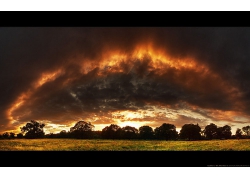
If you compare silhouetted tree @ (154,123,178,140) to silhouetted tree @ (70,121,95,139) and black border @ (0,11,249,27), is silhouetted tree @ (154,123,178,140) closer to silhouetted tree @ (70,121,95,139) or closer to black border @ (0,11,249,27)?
silhouetted tree @ (70,121,95,139)

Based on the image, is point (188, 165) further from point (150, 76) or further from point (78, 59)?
point (78, 59)

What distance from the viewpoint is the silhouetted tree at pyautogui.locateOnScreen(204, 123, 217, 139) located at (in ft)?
20.5

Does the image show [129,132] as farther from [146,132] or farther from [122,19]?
[122,19]

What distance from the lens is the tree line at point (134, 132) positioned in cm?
621

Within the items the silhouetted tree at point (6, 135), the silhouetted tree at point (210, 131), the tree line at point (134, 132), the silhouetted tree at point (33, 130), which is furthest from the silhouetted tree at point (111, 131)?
the silhouetted tree at point (6, 135)

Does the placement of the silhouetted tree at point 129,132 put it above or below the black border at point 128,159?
above

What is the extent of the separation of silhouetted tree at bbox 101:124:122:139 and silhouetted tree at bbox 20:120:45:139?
3.94ft

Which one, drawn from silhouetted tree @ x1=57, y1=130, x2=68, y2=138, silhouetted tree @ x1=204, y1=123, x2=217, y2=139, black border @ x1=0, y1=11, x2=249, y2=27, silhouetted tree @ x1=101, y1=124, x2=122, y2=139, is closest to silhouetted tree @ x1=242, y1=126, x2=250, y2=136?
silhouetted tree @ x1=204, y1=123, x2=217, y2=139

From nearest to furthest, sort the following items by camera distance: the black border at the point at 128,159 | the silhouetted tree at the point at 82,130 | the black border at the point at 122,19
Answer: the black border at the point at 128,159 → the black border at the point at 122,19 → the silhouetted tree at the point at 82,130

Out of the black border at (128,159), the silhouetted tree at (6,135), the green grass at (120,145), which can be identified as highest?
the silhouetted tree at (6,135)

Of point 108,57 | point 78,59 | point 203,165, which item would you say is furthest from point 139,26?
point 203,165

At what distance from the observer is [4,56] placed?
244 inches

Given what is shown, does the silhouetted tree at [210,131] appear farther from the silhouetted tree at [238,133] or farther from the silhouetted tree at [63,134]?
the silhouetted tree at [63,134]

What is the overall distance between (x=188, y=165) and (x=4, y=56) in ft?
13.3
